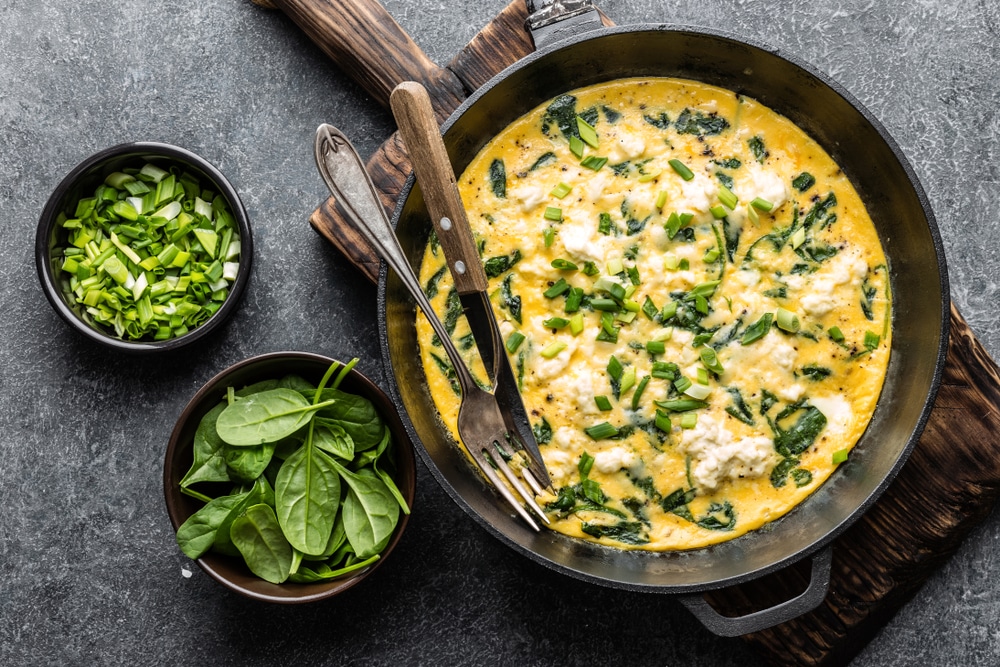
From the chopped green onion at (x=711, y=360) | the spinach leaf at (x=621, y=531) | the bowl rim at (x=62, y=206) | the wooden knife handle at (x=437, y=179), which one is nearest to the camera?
the wooden knife handle at (x=437, y=179)

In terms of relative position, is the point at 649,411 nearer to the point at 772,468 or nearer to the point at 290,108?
the point at 772,468

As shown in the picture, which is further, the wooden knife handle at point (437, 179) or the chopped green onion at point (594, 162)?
the chopped green onion at point (594, 162)

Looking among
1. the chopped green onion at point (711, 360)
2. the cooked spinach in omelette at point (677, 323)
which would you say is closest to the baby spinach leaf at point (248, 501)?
the cooked spinach in omelette at point (677, 323)

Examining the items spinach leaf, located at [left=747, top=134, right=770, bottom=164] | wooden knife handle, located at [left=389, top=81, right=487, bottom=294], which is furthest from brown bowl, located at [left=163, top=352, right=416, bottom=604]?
spinach leaf, located at [left=747, top=134, right=770, bottom=164]

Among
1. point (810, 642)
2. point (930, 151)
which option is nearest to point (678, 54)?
point (930, 151)

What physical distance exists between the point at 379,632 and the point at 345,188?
1.92 metres

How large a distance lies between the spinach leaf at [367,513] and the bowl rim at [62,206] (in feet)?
2.61

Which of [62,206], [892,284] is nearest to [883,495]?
[892,284]

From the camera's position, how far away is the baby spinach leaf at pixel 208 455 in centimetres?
316

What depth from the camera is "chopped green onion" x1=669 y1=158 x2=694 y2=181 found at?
303 cm

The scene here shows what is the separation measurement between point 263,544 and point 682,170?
215 centimetres

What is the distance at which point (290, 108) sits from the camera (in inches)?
137

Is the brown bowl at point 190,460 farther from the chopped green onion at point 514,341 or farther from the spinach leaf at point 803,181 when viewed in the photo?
the spinach leaf at point 803,181

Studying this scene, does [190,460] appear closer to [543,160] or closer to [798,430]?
[543,160]
